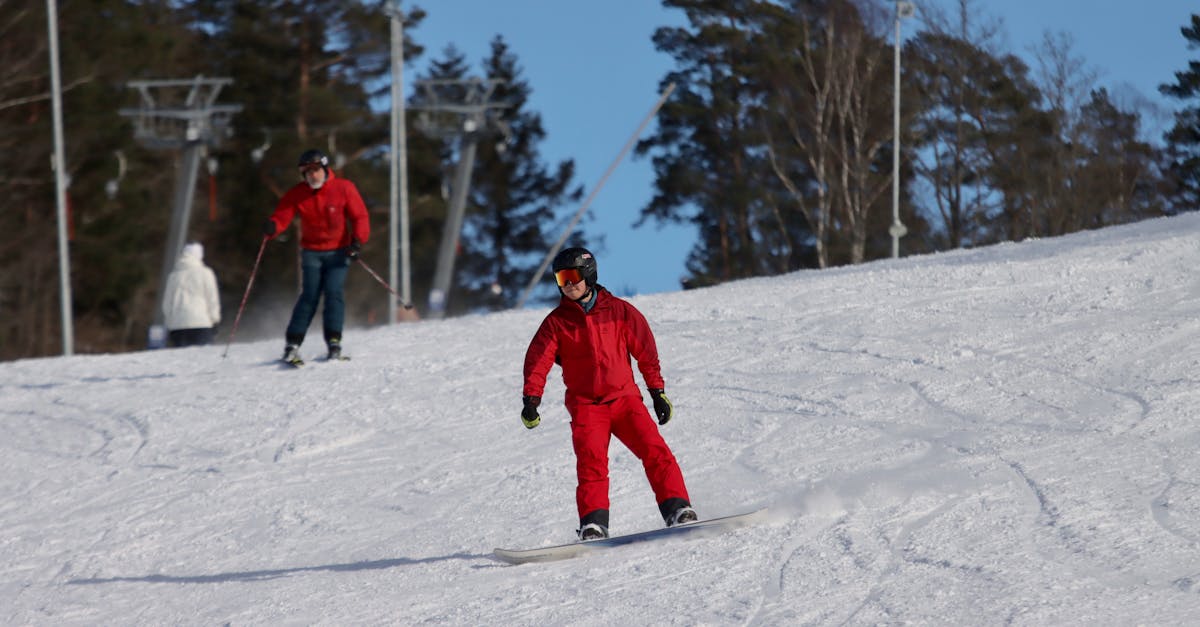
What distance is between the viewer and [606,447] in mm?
5887

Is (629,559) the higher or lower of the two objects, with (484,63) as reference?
lower

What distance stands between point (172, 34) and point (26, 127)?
19.7 ft

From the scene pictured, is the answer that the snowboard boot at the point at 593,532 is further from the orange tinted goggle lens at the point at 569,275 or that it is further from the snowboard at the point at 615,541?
the orange tinted goggle lens at the point at 569,275

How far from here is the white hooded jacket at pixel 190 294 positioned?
13500 millimetres

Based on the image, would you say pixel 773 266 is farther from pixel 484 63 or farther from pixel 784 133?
pixel 484 63

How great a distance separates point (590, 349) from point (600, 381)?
129 millimetres

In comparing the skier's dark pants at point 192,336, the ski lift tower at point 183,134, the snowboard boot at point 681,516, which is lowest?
the snowboard boot at point 681,516

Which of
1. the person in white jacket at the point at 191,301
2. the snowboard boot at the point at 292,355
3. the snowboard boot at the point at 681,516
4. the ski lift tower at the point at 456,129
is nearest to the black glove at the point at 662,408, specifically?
the snowboard boot at the point at 681,516

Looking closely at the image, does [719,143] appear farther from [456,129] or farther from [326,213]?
[326,213]

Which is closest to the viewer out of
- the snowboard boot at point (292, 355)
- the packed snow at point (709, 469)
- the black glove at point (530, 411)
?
the packed snow at point (709, 469)

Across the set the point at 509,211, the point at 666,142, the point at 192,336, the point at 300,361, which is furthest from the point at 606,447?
the point at 509,211

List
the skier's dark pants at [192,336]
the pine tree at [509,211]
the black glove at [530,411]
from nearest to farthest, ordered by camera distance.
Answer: the black glove at [530,411] < the skier's dark pants at [192,336] < the pine tree at [509,211]

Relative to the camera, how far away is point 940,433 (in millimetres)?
7469

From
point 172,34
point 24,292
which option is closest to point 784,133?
point 172,34
